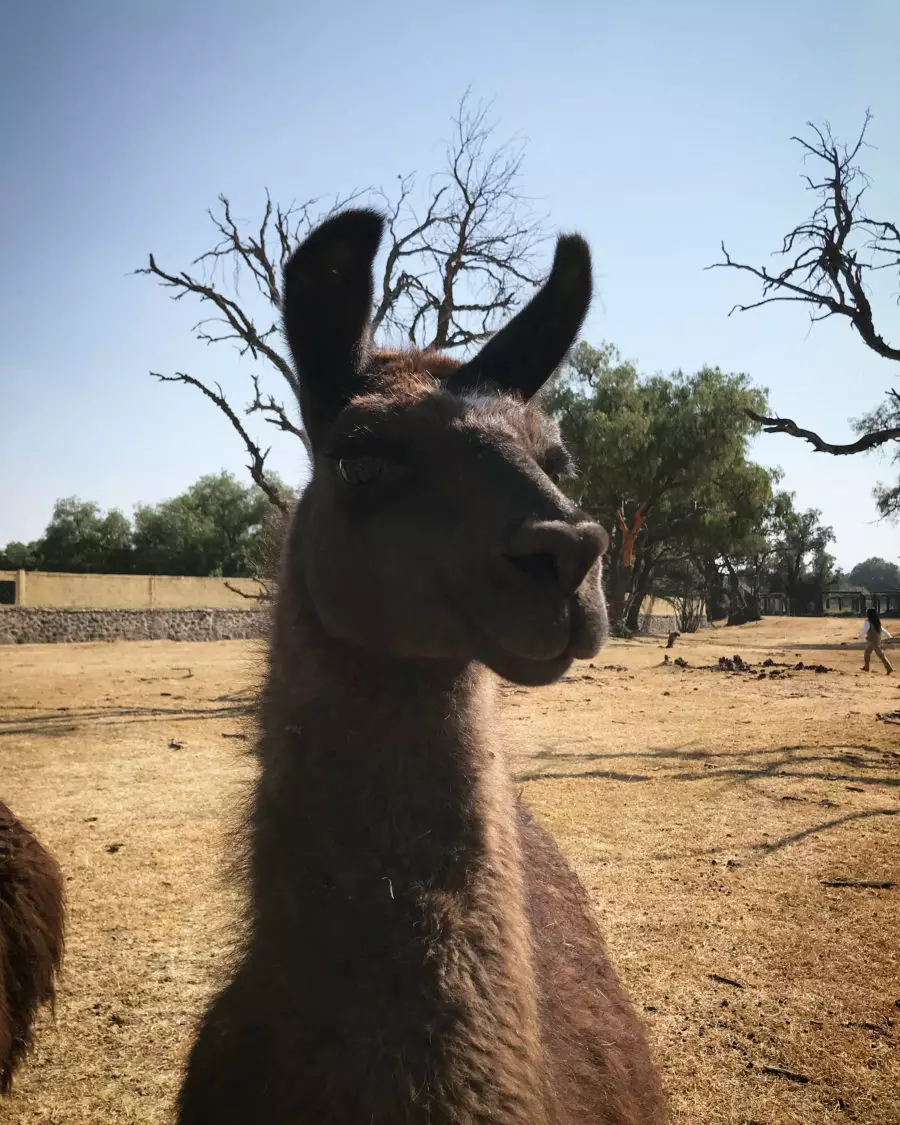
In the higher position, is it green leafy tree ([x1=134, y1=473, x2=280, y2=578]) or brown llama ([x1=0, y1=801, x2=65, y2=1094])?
green leafy tree ([x1=134, y1=473, x2=280, y2=578])

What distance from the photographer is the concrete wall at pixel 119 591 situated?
1095 inches

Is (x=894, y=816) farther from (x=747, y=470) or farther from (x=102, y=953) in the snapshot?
(x=747, y=470)

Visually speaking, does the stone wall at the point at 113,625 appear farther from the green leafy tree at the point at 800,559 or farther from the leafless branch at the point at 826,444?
the green leafy tree at the point at 800,559

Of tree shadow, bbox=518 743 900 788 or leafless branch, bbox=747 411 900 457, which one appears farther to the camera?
leafless branch, bbox=747 411 900 457

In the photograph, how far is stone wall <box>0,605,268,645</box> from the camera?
25.4 m

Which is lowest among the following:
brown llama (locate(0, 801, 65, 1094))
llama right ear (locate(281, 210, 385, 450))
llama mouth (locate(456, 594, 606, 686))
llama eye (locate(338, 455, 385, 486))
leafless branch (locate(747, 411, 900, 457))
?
brown llama (locate(0, 801, 65, 1094))

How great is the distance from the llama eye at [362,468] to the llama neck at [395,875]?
444 millimetres

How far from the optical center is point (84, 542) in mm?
59250

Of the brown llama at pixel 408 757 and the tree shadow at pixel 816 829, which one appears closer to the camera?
the brown llama at pixel 408 757

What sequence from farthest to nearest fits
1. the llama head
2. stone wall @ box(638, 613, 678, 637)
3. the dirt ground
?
1. stone wall @ box(638, 613, 678, 637)
2. the dirt ground
3. the llama head

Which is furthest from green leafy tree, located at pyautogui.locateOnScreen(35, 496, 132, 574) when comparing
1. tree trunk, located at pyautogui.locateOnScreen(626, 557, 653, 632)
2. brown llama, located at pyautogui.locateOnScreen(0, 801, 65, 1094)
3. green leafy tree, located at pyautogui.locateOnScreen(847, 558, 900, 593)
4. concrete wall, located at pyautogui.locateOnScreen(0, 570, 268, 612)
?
green leafy tree, located at pyautogui.locateOnScreen(847, 558, 900, 593)

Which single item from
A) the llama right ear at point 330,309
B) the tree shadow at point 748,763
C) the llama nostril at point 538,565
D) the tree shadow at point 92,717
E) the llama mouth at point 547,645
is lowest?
the tree shadow at point 92,717

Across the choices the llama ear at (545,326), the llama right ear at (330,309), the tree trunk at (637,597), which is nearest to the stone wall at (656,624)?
the tree trunk at (637,597)

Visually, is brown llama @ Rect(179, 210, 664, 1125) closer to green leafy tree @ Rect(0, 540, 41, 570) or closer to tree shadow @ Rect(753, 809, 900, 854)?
tree shadow @ Rect(753, 809, 900, 854)
